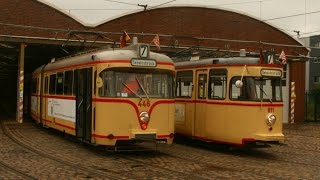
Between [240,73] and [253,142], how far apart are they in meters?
1.95

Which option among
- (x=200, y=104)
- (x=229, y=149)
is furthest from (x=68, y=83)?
(x=229, y=149)

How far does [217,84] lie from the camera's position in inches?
615

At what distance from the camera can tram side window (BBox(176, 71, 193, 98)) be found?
1705cm

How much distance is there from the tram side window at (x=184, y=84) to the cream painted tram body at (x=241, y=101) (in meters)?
0.86

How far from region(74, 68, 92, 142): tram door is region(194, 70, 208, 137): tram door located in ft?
11.9

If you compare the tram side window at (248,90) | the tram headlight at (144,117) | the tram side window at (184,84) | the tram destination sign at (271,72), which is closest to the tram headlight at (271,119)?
the tram side window at (248,90)

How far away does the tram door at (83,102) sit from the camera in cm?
1445

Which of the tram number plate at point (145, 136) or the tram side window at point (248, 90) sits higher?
the tram side window at point (248, 90)

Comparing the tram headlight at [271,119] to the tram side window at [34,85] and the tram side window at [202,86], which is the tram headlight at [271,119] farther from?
the tram side window at [34,85]

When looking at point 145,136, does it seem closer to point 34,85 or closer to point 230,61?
point 230,61

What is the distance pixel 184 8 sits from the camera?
30.5 metres

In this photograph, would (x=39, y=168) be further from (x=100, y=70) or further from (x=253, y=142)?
(x=253, y=142)

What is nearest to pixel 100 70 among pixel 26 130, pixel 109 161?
pixel 109 161

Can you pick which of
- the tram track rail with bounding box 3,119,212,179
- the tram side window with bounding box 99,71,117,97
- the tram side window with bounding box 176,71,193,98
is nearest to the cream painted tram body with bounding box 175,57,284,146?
the tram side window with bounding box 176,71,193,98
